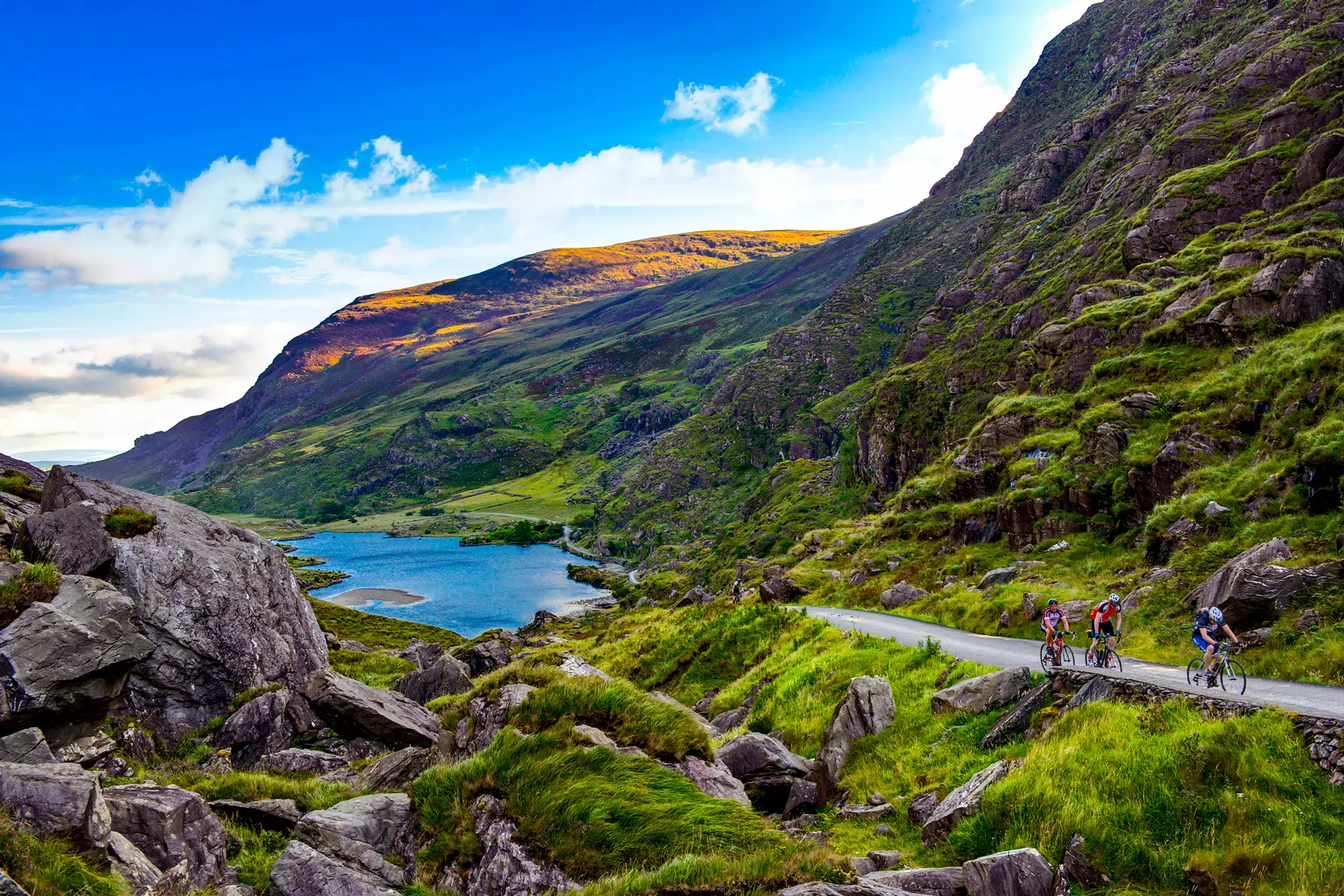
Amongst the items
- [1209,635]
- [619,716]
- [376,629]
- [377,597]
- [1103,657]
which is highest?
[619,716]

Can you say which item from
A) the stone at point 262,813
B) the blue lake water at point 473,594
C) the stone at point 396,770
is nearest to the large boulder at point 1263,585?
the stone at point 396,770

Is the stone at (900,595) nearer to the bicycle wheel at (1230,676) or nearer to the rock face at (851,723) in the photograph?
the rock face at (851,723)

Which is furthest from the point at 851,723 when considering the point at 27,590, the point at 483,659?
the point at 483,659

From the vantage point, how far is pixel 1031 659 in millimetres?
18047

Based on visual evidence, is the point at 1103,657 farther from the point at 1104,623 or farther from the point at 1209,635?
the point at 1209,635

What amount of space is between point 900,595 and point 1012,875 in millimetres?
26211

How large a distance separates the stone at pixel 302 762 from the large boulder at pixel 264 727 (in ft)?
2.05

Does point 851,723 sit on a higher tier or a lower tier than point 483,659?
higher

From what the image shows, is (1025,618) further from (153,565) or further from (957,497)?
(153,565)

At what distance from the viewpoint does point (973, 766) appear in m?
11.1

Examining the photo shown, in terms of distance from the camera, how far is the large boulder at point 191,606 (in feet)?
59.6

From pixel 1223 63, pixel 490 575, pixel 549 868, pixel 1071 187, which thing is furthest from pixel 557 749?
pixel 490 575

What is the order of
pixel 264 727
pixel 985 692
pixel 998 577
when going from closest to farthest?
1. pixel 985 692
2. pixel 264 727
3. pixel 998 577

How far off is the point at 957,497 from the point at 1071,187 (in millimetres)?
105375
